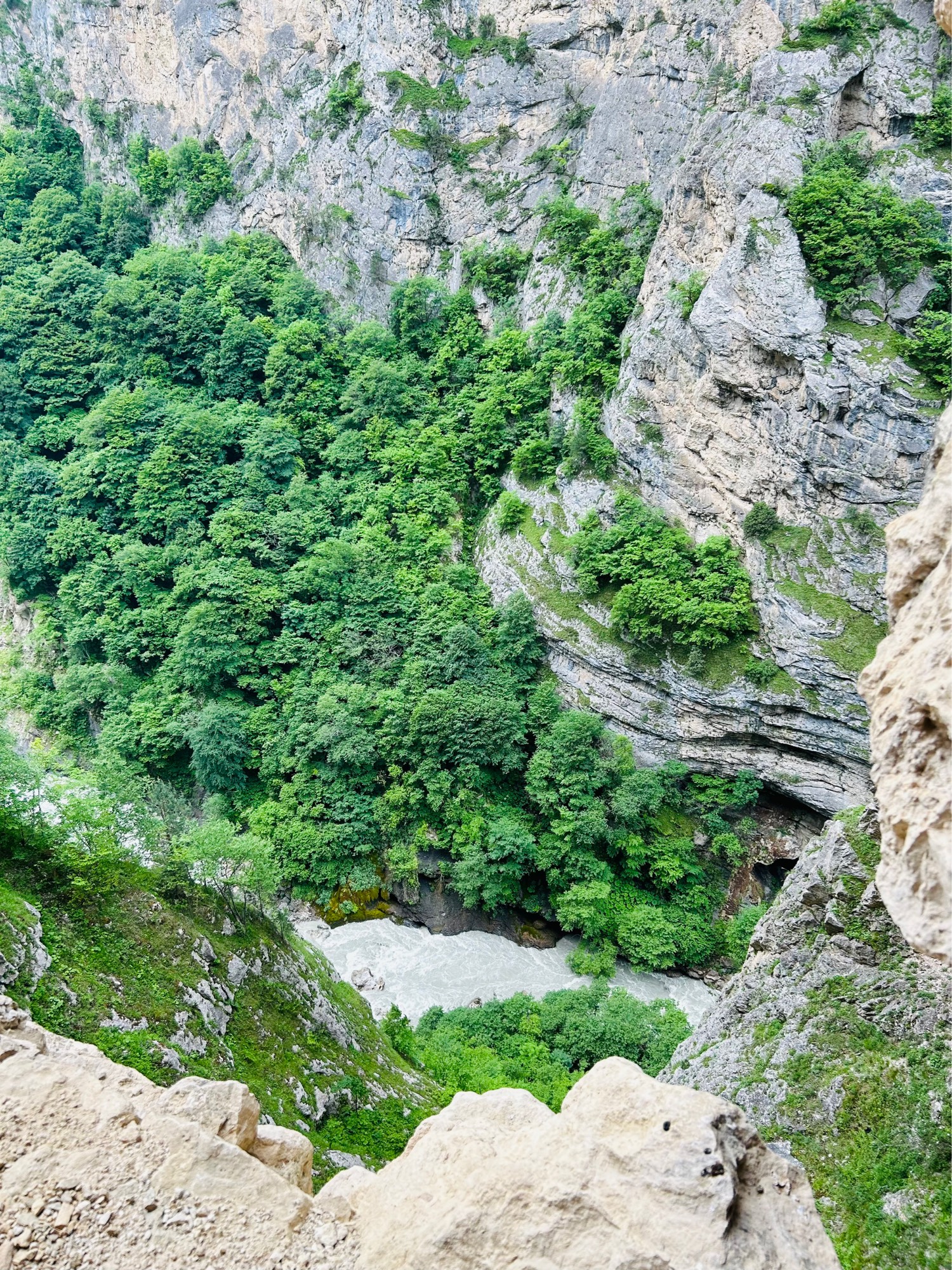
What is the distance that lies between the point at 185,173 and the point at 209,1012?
43175mm

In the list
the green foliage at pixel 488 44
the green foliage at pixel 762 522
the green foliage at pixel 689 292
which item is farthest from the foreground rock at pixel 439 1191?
the green foliage at pixel 488 44

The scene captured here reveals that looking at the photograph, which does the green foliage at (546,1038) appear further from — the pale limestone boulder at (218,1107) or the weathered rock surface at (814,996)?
the pale limestone boulder at (218,1107)

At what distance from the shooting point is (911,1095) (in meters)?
7.67

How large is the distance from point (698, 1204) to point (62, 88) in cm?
5754

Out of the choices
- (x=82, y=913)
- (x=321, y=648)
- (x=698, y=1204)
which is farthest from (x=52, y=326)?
(x=698, y=1204)

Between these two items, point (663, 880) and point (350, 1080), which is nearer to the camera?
point (350, 1080)

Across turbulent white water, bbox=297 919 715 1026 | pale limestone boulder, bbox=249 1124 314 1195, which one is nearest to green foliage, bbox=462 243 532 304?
turbulent white water, bbox=297 919 715 1026

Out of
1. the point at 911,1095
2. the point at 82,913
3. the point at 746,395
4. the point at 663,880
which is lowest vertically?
the point at 663,880

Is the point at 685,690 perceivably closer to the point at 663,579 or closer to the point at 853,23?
the point at 663,579

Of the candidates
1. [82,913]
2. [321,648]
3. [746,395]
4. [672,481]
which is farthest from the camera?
[321,648]

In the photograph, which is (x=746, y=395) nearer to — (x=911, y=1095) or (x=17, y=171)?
(x=911, y=1095)

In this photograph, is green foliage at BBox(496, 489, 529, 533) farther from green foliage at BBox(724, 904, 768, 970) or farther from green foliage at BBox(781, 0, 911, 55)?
green foliage at BBox(781, 0, 911, 55)

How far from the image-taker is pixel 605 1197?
14.2 feet

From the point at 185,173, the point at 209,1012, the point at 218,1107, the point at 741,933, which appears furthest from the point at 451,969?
the point at 185,173
